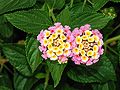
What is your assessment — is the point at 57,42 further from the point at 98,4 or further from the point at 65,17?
the point at 98,4

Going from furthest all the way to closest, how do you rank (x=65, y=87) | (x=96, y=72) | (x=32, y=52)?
(x=65, y=87) < (x=96, y=72) < (x=32, y=52)

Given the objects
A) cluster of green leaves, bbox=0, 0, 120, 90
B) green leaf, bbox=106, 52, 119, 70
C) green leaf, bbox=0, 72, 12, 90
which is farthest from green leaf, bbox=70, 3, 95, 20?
green leaf, bbox=0, 72, 12, 90

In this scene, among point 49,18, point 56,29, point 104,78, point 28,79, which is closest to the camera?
point 56,29

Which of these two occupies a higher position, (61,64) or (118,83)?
(61,64)

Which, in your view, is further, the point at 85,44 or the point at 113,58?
the point at 113,58

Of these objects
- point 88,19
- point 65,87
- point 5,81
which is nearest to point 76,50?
point 88,19

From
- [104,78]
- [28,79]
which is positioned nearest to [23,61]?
[28,79]

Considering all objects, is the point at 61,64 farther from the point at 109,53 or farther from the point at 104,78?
the point at 109,53
